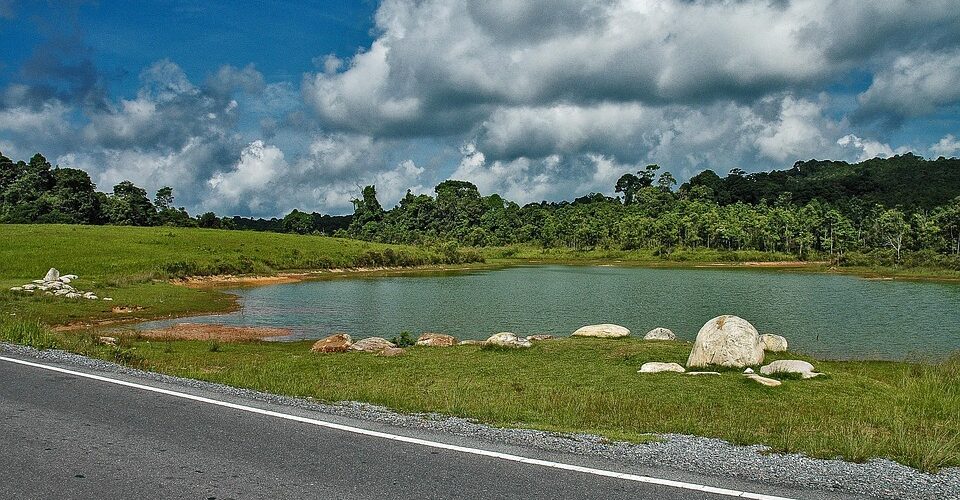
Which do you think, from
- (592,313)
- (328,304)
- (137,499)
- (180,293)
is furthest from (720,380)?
(180,293)

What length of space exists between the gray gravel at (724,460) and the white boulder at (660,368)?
404 inches

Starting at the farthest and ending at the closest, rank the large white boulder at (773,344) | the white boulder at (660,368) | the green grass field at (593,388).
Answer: the large white boulder at (773,344) < the white boulder at (660,368) < the green grass field at (593,388)

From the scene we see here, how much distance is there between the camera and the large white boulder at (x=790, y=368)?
20212mm

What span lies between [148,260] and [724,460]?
257 ft

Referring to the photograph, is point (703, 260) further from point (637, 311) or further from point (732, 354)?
point (732, 354)

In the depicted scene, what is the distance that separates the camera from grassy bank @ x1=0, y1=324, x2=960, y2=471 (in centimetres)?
1180

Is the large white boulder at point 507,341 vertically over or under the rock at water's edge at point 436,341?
over

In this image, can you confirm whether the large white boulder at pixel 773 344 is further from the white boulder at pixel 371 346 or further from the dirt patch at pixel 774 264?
the dirt patch at pixel 774 264

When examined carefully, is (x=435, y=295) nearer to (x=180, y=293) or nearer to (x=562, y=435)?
(x=180, y=293)

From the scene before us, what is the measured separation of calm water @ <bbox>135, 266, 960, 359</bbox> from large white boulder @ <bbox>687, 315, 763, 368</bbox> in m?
10.3

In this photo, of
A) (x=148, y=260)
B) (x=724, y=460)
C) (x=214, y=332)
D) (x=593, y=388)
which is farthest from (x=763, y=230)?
(x=724, y=460)

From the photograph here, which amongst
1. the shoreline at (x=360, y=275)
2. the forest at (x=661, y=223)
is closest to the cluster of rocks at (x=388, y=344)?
the shoreline at (x=360, y=275)

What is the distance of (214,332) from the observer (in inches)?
1463

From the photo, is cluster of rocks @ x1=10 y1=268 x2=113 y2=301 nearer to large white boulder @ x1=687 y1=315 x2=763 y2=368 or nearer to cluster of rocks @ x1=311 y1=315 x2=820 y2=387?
cluster of rocks @ x1=311 y1=315 x2=820 y2=387
